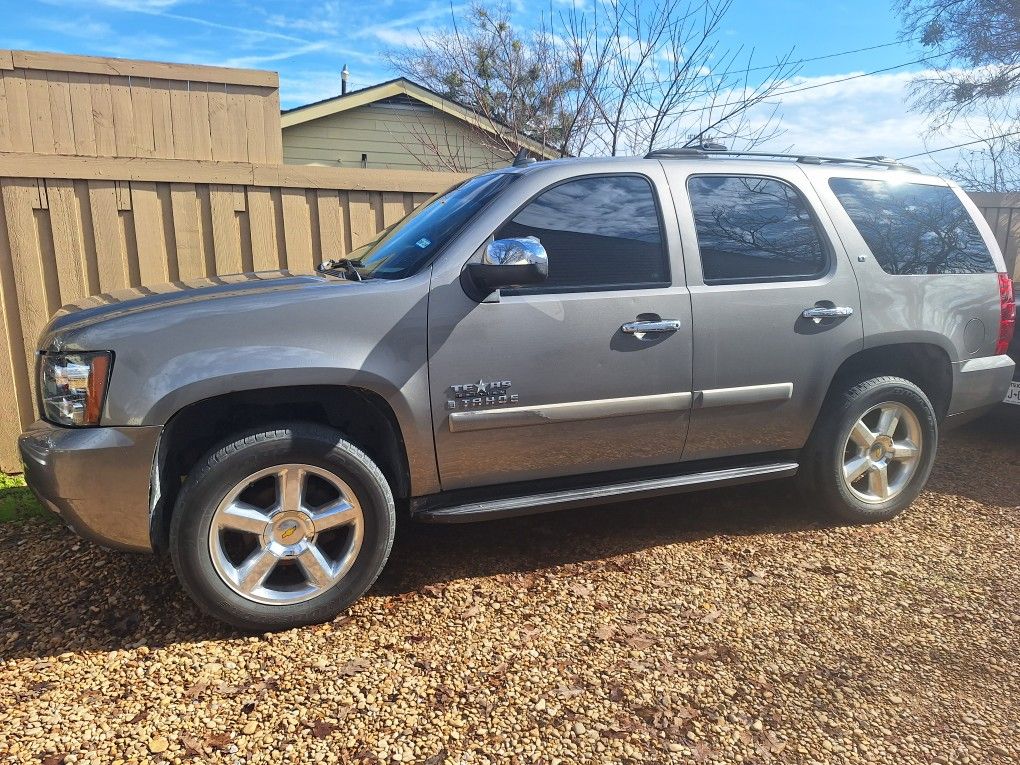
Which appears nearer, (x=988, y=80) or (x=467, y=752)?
(x=467, y=752)

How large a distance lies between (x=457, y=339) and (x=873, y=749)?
2.03 meters

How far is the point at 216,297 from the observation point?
110 inches

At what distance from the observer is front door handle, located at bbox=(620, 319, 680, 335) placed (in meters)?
3.19

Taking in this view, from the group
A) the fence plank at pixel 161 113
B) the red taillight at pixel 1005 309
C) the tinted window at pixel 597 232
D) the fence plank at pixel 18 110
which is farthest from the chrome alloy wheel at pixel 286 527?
the red taillight at pixel 1005 309

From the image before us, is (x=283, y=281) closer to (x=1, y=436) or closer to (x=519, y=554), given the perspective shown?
(x=519, y=554)

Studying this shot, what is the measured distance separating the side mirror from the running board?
3.14 ft

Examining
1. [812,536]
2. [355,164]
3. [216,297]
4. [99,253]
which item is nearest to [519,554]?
[812,536]

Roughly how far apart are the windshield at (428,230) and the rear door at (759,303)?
92 cm

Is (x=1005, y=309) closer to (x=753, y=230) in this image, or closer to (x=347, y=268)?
(x=753, y=230)

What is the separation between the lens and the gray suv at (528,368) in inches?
105

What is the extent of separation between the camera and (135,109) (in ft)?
16.2

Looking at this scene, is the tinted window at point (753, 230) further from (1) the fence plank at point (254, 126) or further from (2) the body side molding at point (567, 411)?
(1) the fence plank at point (254, 126)

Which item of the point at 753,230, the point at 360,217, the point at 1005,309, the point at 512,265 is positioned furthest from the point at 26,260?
the point at 1005,309

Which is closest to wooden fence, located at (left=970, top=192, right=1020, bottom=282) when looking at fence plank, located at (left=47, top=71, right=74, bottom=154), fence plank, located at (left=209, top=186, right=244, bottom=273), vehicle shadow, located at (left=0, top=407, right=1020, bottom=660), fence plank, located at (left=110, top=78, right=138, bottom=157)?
vehicle shadow, located at (left=0, top=407, right=1020, bottom=660)
